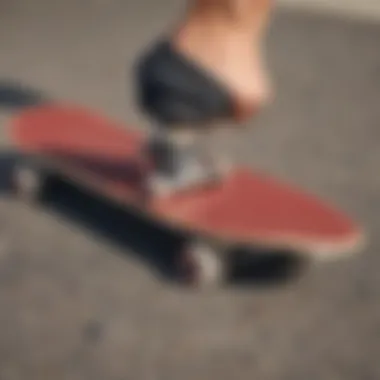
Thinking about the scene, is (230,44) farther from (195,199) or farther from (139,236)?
(139,236)

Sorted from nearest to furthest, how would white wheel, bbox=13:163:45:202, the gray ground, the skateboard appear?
the gray ground < the skateboard < white wheel, bbox=13:163:45:202

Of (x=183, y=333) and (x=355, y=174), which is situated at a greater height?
(x=355, y=174)

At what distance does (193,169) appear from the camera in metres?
1.51

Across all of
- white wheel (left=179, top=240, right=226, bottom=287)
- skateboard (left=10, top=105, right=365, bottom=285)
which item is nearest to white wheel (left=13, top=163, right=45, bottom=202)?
skateboard (left=10, top=105, right=365, bottom=285)

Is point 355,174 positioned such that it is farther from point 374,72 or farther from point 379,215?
point 374,72

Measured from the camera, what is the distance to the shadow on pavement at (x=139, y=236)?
147 cm

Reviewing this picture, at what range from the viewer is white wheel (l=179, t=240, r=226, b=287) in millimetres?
1434

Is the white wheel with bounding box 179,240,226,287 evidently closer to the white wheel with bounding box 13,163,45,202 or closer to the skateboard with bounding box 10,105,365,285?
the skateboard with bounding box 10,105,365,285

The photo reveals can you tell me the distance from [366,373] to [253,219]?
292 millimetres

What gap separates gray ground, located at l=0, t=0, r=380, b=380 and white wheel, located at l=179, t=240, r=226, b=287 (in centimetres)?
2

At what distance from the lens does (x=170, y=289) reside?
1438mm

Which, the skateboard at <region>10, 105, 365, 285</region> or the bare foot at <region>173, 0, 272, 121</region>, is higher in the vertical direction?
the bare foot at <region>173, 0, 272, 121</region>

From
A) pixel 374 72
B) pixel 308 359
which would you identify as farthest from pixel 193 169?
pixel 374 72

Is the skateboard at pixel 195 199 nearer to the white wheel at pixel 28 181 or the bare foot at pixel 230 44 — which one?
the white wheel at pixel 28 181
